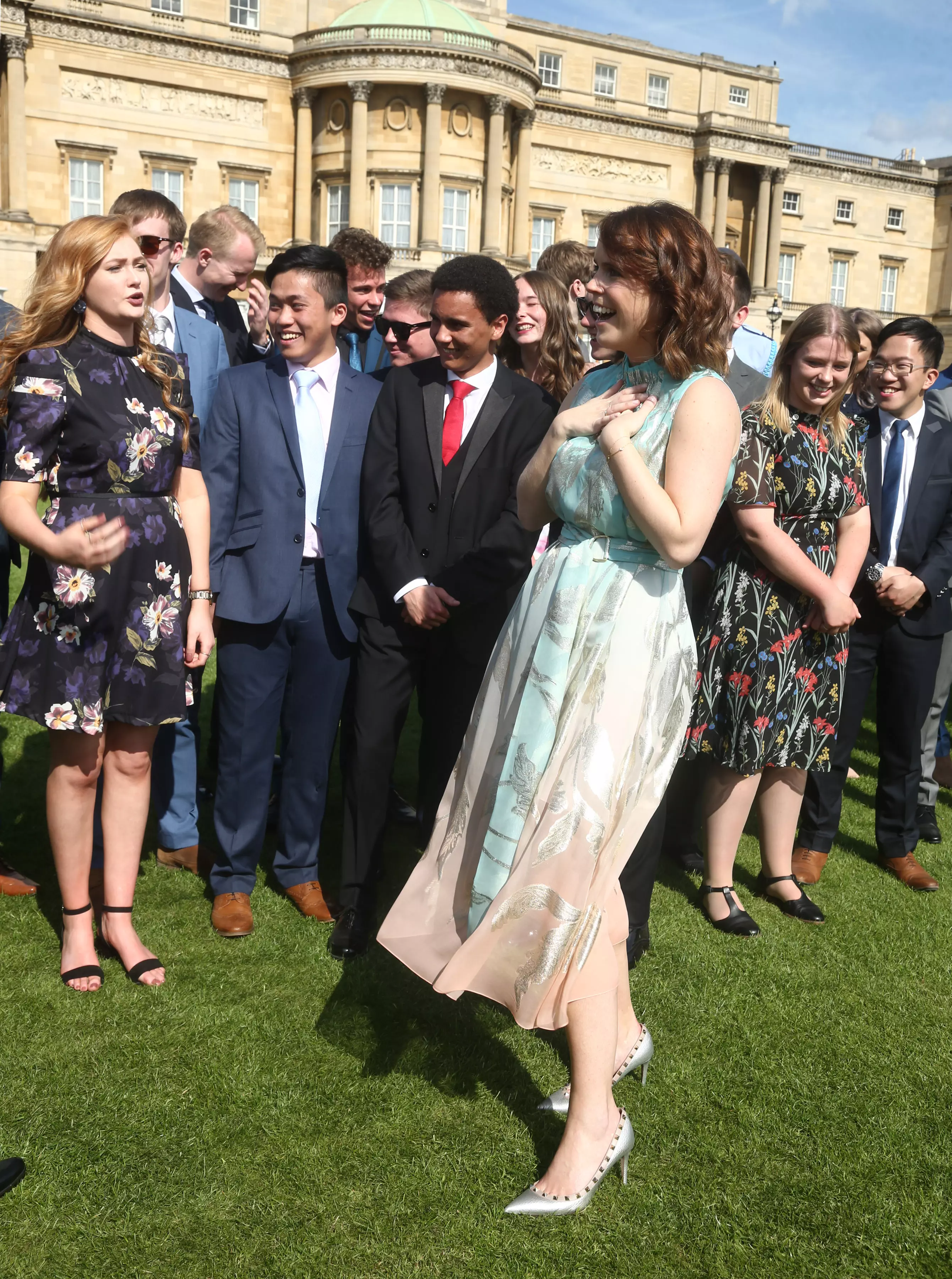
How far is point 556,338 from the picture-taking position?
531cm

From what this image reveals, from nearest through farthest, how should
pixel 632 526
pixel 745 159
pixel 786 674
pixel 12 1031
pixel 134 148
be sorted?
pixel 632 526 < pixel 12 1031 < pixel 786 674 < pixel 134 148 < pixel 745 159

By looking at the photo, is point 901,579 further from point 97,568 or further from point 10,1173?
point 10,1173

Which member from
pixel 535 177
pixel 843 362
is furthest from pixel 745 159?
pixel 843 362

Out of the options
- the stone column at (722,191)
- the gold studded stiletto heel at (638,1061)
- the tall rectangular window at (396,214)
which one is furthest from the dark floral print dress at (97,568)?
the stone column at (722,191)

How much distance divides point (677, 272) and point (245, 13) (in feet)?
140

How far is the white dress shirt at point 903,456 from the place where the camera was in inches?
208

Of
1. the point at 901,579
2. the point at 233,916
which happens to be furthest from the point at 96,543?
the point at 901,579

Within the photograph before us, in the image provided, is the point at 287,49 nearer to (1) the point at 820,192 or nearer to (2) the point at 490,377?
(1) the point at 820,192

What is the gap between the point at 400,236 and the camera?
1527 inches

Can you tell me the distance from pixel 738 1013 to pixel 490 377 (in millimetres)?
2636

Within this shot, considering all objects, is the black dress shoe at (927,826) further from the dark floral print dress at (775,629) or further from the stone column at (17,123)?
the stone column at (17,123)

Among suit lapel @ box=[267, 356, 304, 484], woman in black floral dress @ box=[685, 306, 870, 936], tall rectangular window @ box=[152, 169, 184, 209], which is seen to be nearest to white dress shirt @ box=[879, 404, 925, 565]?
woman in black floral dress @ box=[685, 306, 870, 936]

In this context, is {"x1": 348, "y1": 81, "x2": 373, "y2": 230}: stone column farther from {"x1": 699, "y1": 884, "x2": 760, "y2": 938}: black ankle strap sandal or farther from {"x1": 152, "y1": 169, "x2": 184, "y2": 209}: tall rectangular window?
{"x1": 699, "y1": 884, "x2": 760, "y2": 938}: black ankle strap sandal

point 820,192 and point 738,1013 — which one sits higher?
point 820,192
